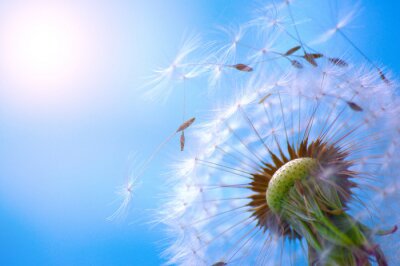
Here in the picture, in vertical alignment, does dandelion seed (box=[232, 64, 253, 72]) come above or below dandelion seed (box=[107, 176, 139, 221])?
above

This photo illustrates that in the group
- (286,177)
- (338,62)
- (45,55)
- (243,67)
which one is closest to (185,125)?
(243,67)

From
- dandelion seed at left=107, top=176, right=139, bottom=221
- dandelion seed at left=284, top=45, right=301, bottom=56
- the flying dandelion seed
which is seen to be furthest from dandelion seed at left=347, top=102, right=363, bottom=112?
dandelion seed at left=107, top=176, right=139, bottom=221

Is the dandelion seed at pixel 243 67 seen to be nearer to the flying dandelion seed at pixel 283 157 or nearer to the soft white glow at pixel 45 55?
the flying dandelion seed at pixel 283 157

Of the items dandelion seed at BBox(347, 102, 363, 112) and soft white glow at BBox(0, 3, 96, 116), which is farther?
soft white glow at BBox(0, 3, 96, 116)

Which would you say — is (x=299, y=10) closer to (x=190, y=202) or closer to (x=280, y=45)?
(x=280, y=45)

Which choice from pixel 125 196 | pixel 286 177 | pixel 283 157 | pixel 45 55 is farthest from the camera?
pixel 45 55

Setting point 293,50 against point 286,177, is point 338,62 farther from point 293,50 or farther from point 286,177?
point 286,177

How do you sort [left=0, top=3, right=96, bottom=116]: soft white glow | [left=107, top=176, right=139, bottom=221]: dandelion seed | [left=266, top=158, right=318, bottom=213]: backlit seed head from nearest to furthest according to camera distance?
[left=266, top=158, right=318, bottom=213]: backlit seed head < [left=107, top=176, right=139, bottom=221]: dandelion seed < [left=0, top=3, right=96, bottom=116]: soft white glow

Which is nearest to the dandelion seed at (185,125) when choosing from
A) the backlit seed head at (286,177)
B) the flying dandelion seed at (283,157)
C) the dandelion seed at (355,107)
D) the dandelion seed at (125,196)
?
the flying dandelion seed at (283,157)

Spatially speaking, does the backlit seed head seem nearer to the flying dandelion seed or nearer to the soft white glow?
the flying dandelion seed
